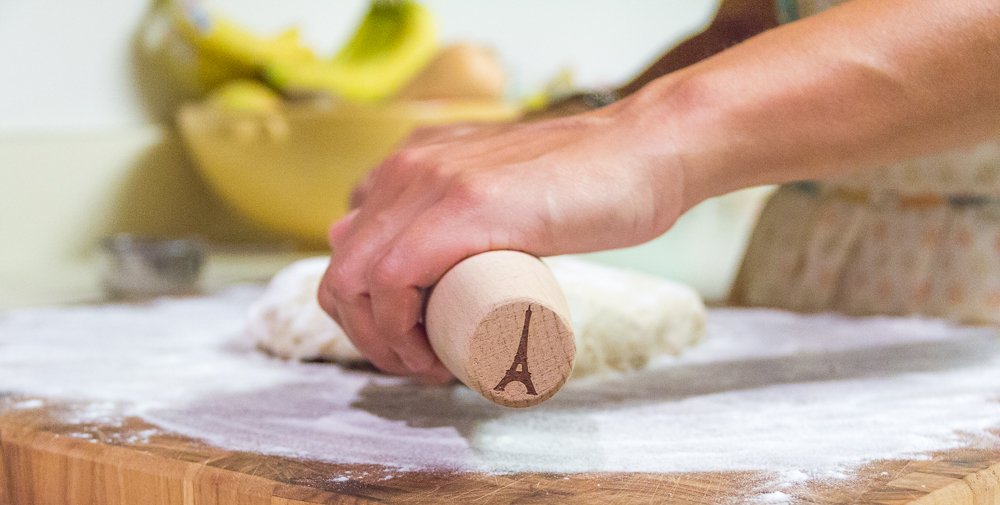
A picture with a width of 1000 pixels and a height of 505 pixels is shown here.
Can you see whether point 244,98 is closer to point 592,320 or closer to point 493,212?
point 592,320

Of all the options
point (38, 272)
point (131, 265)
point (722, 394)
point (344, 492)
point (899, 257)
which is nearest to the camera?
point (344, 492)

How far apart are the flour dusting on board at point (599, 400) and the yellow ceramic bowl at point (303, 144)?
2.33ft

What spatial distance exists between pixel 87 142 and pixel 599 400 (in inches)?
47.9

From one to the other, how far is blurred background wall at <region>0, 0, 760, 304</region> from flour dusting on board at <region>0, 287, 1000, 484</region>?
620 mm

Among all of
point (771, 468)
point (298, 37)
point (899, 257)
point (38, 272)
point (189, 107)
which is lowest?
point (771, 468)

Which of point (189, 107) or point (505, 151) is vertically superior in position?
point (189, 107)

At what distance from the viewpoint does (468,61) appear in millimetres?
1739

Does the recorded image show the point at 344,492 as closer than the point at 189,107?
Yes

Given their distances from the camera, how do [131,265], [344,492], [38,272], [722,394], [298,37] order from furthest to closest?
[298,37] → [38,272] → [131,265] → [722,394] → [344,492]

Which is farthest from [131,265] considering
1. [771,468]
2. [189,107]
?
[771,468]

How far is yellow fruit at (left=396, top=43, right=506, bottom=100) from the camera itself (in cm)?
172

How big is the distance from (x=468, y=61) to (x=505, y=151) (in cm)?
120

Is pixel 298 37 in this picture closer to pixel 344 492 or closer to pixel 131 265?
pixel 131 265

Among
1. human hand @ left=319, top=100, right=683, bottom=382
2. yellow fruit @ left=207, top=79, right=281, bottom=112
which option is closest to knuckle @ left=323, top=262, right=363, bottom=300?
human hand @ left=319, top=100, right=683, bottom=382
